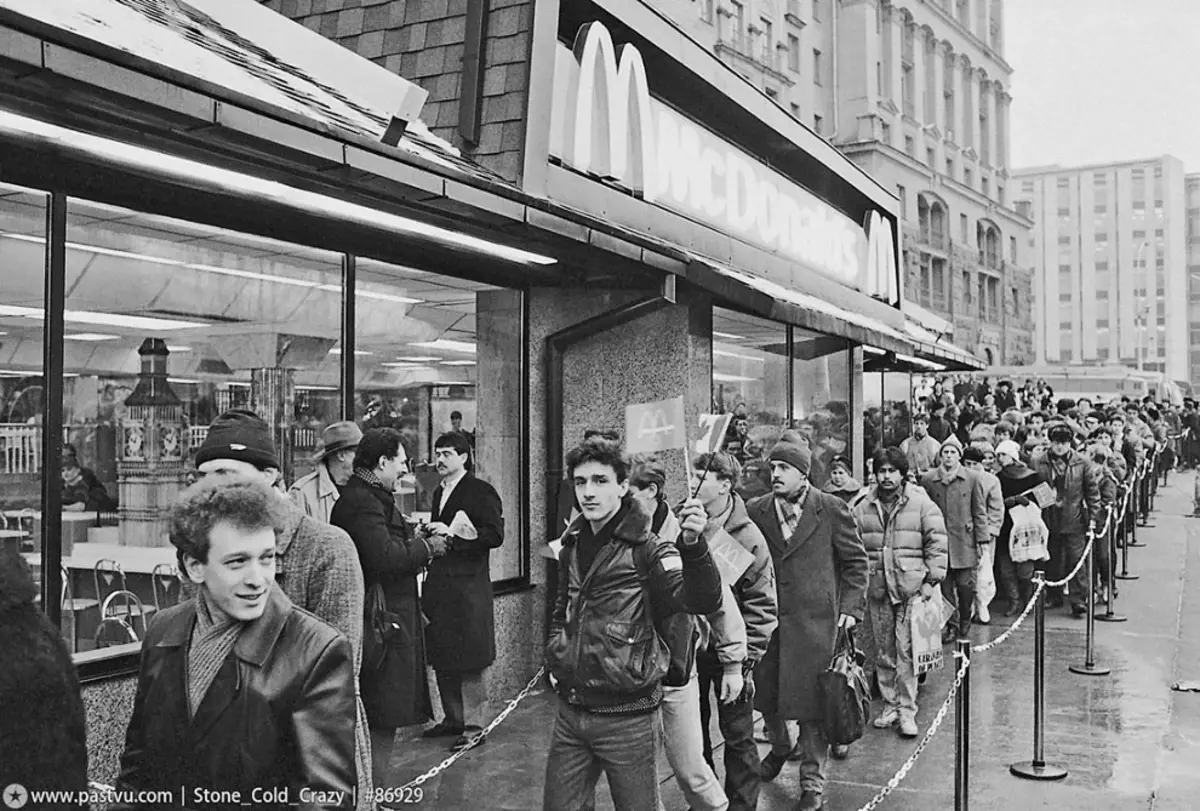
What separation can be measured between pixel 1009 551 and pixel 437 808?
845 cm

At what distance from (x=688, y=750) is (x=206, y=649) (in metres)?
2.90

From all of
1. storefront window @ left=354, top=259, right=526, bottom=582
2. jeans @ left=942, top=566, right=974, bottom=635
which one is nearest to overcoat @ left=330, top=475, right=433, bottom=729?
storefront window @ left=354, top=259, right=526, bottom=582

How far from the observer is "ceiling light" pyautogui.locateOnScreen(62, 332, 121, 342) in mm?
5738

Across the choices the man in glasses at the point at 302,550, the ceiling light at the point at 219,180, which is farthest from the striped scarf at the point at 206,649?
the ceiling light at the point at 219,180

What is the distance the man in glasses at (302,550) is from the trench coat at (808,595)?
3.07m

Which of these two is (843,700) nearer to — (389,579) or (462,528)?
(462,528)

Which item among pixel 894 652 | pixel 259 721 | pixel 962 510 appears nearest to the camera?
pixel 259 721

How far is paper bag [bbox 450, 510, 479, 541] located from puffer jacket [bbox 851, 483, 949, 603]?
2.82 m

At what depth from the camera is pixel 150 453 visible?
255 inches

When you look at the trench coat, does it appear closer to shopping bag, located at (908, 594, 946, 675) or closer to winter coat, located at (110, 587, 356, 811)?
shopping bag, located at (908, 594, 946, 675)

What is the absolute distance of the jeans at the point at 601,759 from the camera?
178 inches

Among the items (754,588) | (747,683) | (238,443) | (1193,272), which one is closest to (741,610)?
(754,588)

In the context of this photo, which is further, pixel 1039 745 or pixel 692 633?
pixel 1039 745

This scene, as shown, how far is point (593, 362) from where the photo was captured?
920 centimetres
